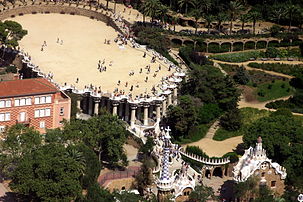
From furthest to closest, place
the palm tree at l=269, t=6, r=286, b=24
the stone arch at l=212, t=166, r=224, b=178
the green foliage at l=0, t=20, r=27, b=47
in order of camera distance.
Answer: the palm tree at l=269, t=6, r=286, b=24
the green foliage at l=0, t=20, r=27, b=47
the stone arch at l=212, t=166, r=224, b=178

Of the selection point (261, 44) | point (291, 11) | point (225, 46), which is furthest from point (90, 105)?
point (291, 11)

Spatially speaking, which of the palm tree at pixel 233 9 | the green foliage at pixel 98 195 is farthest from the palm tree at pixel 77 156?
the palm tree at pixel 233 9

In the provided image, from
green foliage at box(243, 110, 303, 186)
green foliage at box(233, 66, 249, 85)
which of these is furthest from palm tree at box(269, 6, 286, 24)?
green foliage at box(243, 110, 303, 186)

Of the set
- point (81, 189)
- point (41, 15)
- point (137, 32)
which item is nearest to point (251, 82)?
point (137, 32)

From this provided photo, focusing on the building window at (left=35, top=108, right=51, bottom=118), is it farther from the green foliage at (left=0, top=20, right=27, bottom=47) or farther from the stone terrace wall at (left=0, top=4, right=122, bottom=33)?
the stone terrace wall at (left=0, top=4, right=122, bottom=33)

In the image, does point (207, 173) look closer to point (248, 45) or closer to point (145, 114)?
point (145, 114)

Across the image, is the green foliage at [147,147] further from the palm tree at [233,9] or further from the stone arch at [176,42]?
the palm tree at [233,9]

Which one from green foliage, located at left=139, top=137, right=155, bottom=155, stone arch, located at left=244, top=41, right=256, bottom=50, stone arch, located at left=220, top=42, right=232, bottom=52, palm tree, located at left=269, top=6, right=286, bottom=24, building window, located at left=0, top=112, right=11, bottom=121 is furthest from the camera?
palm tree, located at left=269, top=6, right=286, bottom=24
